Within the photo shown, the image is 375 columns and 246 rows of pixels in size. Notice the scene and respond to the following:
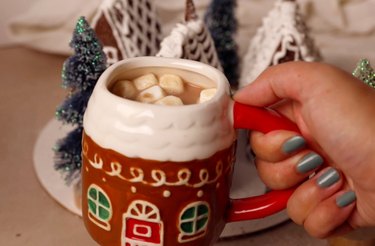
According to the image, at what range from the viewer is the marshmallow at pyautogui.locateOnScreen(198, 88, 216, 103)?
0.42 metres

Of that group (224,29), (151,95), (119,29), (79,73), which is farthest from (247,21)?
(151,95)

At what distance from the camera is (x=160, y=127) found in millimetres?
389

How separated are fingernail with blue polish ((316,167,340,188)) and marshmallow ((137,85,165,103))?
0.12m

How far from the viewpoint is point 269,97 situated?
0.45 meters

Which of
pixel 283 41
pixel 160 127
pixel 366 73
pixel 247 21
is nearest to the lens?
pixel 160 127

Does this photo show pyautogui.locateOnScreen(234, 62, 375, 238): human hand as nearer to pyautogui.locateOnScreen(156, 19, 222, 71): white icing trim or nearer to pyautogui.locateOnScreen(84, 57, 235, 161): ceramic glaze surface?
pyautogui.locateOnScreen(84, 57, 235, 161): ceramic glaze surface

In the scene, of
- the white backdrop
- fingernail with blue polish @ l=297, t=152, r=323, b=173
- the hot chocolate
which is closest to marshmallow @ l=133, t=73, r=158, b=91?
the hot chocolate

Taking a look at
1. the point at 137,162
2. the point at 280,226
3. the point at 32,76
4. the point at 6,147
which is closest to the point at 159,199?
the point at 137,162

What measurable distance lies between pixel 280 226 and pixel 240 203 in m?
0.15

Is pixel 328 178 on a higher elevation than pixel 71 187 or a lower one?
higher

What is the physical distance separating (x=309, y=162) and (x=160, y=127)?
106 mm

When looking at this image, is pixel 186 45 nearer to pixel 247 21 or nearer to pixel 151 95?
pixel 151 95

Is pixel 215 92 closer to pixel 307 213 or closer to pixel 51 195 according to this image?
pixel 307 213

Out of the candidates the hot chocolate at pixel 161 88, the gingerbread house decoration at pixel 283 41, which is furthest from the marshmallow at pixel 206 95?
the gingerbread house decoration at pixel 283 41
